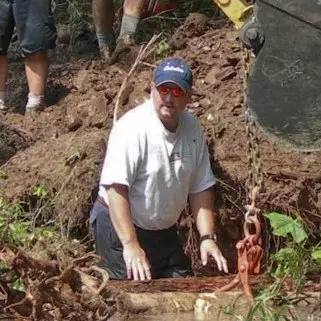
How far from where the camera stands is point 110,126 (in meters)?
9.11

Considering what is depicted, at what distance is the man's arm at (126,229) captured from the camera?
6.64 m

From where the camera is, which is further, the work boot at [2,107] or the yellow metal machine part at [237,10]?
the work boot at [2,107]

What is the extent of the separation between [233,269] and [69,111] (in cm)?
212

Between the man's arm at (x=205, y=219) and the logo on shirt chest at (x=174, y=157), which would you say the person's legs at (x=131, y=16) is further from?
the logo on shirt chest at (x=174, y=157)

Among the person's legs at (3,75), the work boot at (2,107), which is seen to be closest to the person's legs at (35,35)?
the person's legs at (3,75)

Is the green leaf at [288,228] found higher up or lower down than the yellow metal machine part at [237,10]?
lower down

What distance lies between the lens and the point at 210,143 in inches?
345

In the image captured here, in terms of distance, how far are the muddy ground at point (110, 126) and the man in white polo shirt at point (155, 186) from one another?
3.28 ft

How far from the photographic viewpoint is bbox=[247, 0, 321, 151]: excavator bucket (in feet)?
18.3

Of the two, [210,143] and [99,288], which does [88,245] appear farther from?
[99,288]

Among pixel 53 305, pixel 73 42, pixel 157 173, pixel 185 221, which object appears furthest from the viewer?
pixel 73 42

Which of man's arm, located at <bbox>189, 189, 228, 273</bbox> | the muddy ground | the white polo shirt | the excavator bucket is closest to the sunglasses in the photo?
the white polo shirt

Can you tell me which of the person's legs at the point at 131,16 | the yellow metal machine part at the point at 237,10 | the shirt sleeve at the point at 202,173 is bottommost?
the shirt sleeve at the point at 202,173

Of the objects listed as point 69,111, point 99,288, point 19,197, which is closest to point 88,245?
point 19,197
